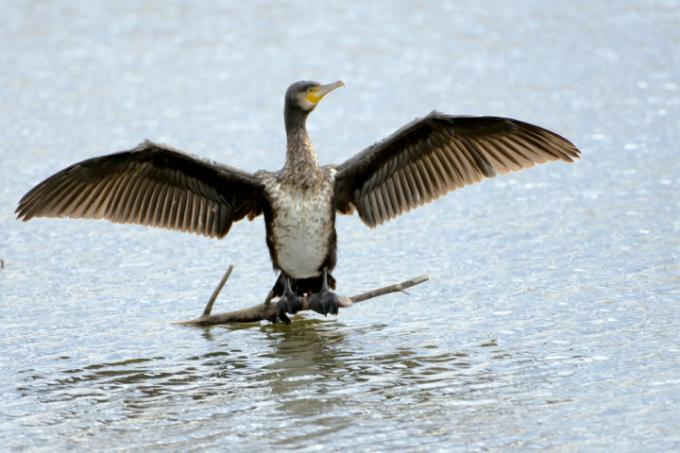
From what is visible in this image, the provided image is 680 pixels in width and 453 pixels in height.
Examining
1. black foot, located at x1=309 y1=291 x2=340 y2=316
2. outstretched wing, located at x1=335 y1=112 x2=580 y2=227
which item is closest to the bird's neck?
outstretched wing, located at x1=335 y1=112 x2=580 y2=227

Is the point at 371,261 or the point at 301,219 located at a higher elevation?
the point at 301,219

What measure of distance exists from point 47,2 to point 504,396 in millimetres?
15500

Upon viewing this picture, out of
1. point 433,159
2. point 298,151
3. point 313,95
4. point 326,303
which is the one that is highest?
point 313,95

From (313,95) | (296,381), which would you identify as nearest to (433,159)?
(313,95)

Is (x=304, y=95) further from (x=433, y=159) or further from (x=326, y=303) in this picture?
(x=326, y=303)

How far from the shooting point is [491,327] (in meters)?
8.78

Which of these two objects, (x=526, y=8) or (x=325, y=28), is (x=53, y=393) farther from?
(x=526, y=8)

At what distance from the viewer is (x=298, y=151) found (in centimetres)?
895

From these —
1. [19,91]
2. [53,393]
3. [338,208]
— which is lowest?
[53,393]

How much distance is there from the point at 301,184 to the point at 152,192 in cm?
122

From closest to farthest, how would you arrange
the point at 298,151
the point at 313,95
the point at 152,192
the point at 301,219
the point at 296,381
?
the point at 296,381
the point at 301,219
the point at 298,151
the point at 313,95
the point at 152,192

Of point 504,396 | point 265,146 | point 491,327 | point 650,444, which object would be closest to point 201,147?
point 265,146

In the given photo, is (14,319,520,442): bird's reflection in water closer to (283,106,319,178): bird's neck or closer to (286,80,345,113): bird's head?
(283,106,319,178): bird's neck

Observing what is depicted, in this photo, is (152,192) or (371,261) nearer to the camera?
(152,192)
